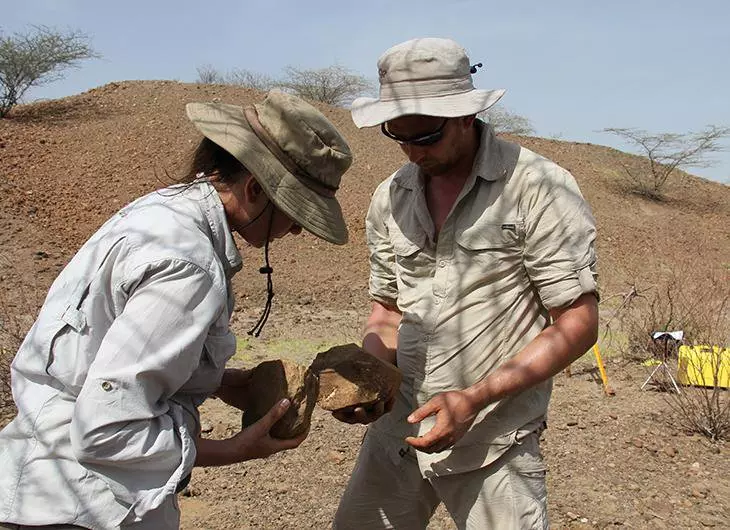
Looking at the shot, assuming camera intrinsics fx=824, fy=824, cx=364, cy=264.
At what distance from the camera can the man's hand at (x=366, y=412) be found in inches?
92.3

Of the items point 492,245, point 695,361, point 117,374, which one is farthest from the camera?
point 695,361

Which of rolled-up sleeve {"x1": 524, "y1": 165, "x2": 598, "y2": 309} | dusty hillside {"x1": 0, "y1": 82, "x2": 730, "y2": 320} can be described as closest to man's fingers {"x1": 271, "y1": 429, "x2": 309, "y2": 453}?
rolled-up sleeve {"x1": 524, "y1": 165, "x2": 598, "y2": 309}

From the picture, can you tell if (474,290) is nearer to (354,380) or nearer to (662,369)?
(354,380)

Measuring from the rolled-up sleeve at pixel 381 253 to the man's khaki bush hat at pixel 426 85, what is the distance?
1.13 ft

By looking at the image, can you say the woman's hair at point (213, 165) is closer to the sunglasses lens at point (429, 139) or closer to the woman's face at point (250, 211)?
the woman's face at point (250, 211)

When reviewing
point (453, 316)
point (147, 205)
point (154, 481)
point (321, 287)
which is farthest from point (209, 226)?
point (321, 287)

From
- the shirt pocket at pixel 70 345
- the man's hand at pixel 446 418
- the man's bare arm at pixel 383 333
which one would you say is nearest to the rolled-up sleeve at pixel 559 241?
the man's hand at pixel 446 418

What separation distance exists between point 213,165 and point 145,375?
1.72 feet

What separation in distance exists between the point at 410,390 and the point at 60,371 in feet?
3.99

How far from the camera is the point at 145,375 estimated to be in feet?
4.88

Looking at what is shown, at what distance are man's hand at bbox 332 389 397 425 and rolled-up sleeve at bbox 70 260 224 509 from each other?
2.70ft

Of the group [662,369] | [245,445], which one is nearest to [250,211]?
[245,445]

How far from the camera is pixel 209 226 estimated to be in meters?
1.69

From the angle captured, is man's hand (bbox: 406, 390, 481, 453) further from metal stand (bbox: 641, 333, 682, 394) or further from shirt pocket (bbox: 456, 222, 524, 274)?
metal stand (bbox: 641, 333, 682, 394)
